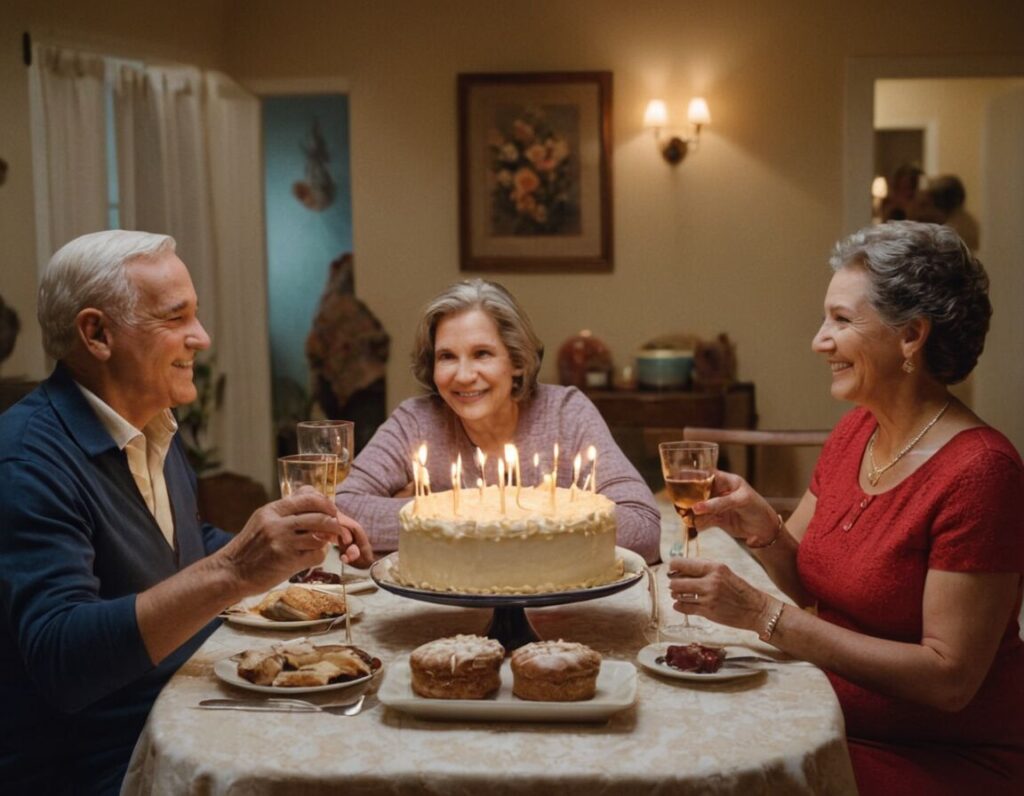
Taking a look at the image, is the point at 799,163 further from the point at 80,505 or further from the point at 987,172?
the point at 80,505

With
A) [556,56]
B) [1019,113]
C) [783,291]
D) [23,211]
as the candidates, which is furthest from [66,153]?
[1019,113]

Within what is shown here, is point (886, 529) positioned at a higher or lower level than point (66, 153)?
lower

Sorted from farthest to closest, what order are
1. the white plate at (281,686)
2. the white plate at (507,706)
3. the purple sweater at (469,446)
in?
1. the purple sweater at (469,446)
2. the white plate at (281,686)
3. the white plate at (507,706)

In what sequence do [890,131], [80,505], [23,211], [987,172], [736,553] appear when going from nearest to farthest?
[80,505] → [736,553] → [23,211] → [987,172] → [890,131]

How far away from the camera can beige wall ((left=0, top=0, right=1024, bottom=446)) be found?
5.70m

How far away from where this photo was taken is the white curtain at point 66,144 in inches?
167

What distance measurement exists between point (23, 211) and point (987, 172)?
5074mm

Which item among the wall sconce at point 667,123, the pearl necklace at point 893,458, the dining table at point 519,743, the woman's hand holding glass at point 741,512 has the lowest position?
the dining table at point 519,743

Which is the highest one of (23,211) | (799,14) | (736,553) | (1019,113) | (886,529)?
(799,14)

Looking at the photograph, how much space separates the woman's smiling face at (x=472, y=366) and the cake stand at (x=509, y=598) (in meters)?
0.74

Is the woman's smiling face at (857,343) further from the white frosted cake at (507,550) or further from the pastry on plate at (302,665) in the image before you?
the pastry on plate at (302,665)

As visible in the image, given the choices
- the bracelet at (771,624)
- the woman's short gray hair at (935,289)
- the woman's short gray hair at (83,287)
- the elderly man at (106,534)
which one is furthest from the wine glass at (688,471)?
the woman's short gray hair at (83,287)

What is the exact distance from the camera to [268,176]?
738 cm

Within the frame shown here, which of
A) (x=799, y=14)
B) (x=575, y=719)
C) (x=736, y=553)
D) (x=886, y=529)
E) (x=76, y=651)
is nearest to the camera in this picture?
(x=575, y=719)
